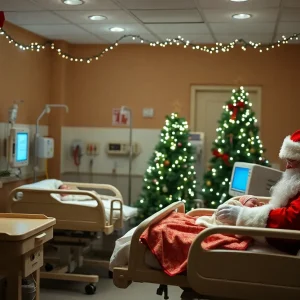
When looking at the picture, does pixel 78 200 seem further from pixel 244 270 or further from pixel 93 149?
pixel 244 270

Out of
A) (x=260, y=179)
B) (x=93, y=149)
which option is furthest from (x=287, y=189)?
(x=93, y=149)

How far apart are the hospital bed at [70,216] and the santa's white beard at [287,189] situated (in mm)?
2232

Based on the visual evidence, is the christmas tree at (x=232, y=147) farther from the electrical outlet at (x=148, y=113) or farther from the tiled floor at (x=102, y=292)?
the tiled floor at (x=102, y=292)

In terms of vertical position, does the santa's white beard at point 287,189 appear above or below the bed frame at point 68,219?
above

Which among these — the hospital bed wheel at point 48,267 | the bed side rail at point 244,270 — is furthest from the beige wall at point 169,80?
the bed side rail at point 244,270

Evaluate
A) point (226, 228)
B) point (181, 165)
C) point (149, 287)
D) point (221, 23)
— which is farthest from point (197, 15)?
point (226, 228)

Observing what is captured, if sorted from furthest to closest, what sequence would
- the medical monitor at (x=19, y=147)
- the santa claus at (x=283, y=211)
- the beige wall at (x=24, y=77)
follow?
1. the beige wall at (x=24, y=77)
2. the medical monitor at (x=19, y=147)
3. the santa claus at (x=283, y=211)

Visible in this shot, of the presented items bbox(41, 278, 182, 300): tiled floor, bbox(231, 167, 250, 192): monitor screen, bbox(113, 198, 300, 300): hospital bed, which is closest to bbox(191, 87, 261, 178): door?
bbox(231, 167, 250, 192): monitor screen

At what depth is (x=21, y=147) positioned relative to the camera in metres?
6.39

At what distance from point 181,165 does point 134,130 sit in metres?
1.09

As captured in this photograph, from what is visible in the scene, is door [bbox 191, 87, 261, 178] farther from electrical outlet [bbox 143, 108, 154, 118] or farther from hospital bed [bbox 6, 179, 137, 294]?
hospital bed [bbox 6, 179, 137, 294]

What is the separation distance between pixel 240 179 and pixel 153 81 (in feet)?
8.03

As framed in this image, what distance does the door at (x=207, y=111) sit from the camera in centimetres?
754

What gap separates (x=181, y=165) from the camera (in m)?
6.81
